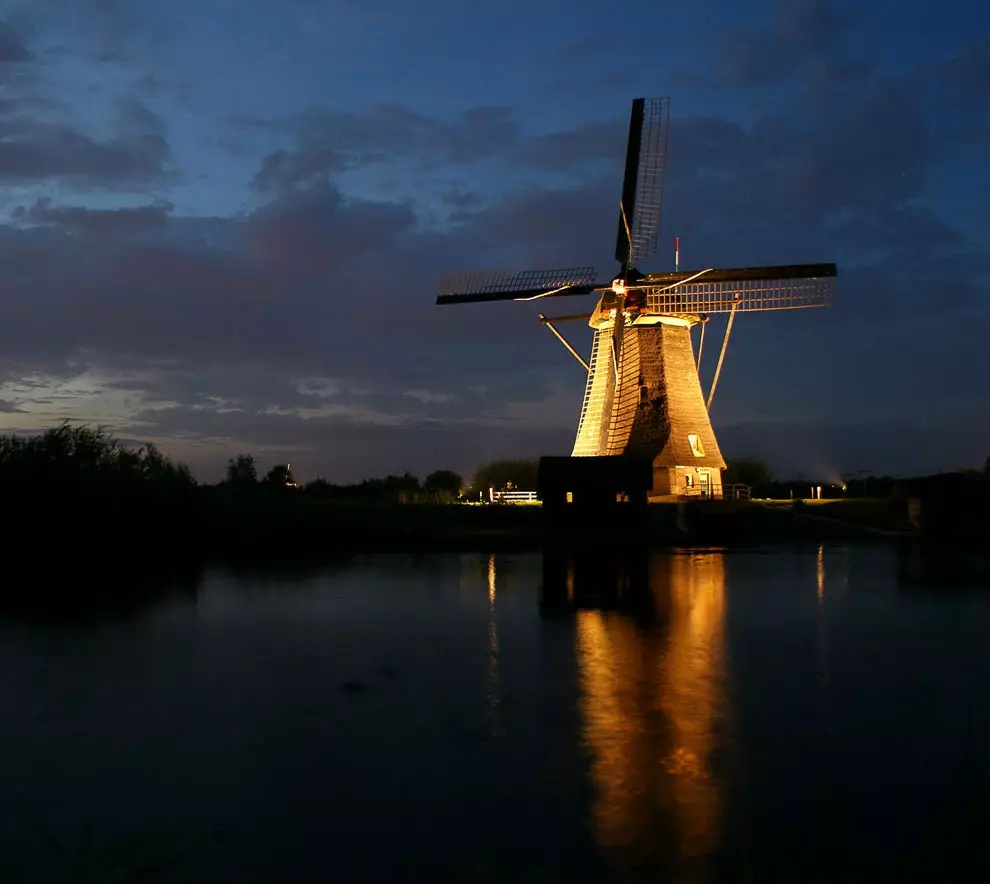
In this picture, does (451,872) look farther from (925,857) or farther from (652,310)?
(652,310)

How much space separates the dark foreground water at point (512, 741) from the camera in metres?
6.28

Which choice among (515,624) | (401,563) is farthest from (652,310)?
(515,624)

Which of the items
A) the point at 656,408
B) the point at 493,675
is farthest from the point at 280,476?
the point at 493,675

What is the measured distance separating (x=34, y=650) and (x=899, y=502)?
3083 cm

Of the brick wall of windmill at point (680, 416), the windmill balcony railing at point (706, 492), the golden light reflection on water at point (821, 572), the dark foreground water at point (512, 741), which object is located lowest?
the dark foreground water at point (512, 741)

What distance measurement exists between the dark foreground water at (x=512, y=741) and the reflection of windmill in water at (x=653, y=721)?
0.11 feet

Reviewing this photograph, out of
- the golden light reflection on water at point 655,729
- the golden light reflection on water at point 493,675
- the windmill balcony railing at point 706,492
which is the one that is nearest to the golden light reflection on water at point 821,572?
the golden light reflection on water at point 655,729

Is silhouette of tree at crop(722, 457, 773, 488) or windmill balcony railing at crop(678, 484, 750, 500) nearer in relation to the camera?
windmill balcony railing at crop(678, 484, 750, 500)

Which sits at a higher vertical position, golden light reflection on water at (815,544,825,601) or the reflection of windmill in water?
golden light reflection on water at (815,544,825,601)

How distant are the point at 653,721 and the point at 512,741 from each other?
143 centimetres

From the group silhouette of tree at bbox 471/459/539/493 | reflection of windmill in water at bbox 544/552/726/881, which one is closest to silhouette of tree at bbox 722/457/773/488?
silhouette of tree at bbox 471/459/539/493

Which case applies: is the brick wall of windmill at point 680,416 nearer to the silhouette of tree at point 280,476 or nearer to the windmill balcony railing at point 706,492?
the windmill balcony railing at point 706,492

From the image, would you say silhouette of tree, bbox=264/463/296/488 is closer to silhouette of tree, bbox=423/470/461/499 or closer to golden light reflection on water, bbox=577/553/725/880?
silhouette of tree, bbox=423/470/461/499

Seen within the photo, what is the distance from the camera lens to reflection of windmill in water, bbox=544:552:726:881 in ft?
21.1
